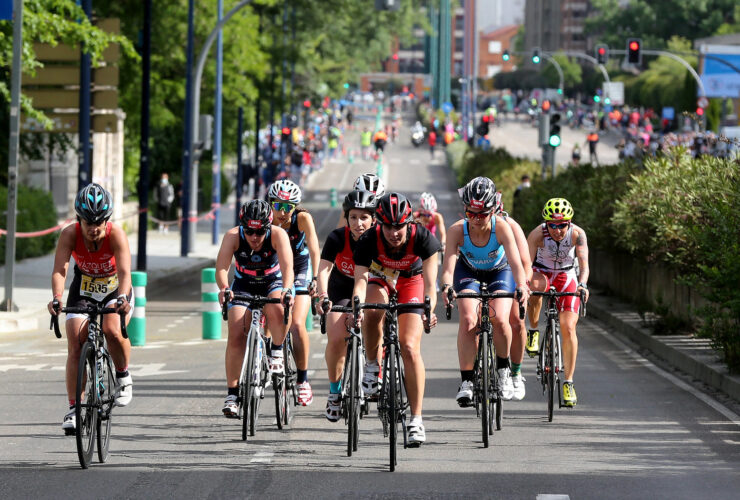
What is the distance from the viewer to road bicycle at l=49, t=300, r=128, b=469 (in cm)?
987

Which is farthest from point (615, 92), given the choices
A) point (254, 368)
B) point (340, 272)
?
point (254, 368)

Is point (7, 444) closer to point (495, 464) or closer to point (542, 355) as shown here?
point (495, 464)

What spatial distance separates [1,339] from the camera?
1934 cm

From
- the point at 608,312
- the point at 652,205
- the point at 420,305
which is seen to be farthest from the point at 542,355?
the point at 608,312

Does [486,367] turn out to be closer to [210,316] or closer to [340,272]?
[340,272]

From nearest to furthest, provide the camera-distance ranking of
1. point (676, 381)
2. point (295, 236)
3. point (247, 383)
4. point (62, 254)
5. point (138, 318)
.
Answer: point (62, 254)
point (247, 383)
point (295, 236)
point (676, 381)
point (138, 318)

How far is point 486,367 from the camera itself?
11.3m

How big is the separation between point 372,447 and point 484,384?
87cm

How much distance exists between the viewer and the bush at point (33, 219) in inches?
1280

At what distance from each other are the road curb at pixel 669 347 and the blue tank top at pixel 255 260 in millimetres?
4844

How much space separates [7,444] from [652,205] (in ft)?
38.7

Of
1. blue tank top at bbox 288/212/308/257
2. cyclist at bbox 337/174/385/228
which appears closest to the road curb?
blue tank top at bbox 288/212/308/257

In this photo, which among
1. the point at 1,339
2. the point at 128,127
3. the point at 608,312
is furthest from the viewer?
the point at 128,127

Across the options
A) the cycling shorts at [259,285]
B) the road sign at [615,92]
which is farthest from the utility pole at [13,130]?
the road sign at [615,92]
